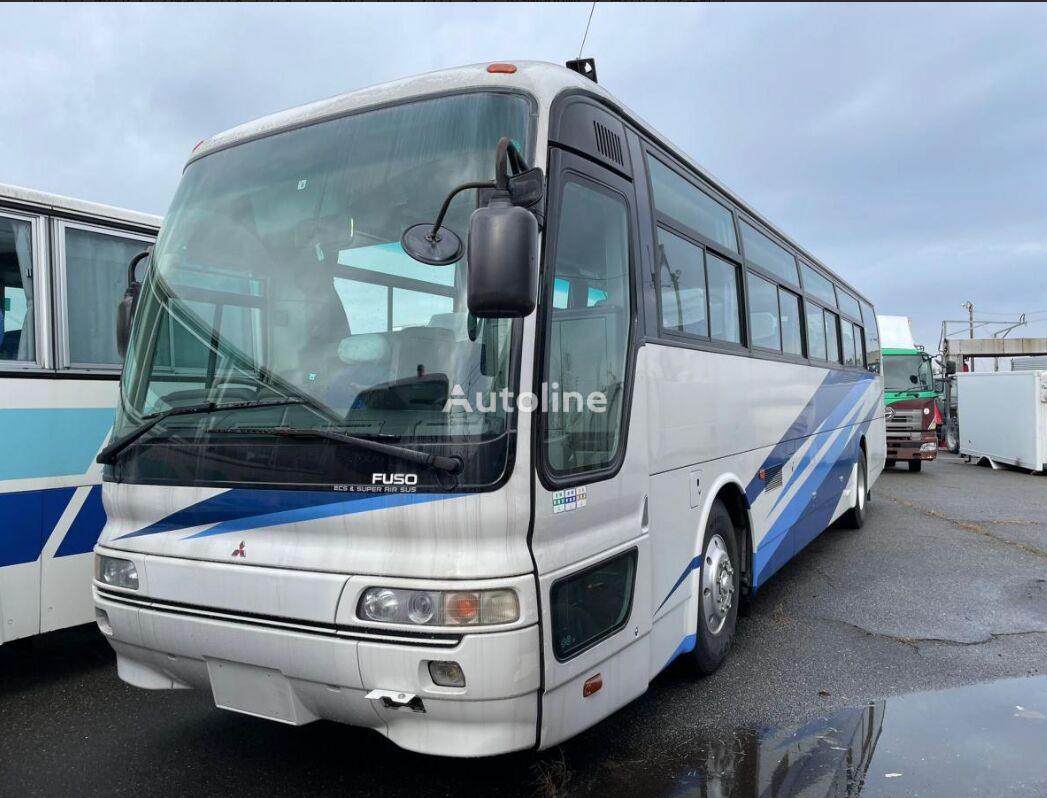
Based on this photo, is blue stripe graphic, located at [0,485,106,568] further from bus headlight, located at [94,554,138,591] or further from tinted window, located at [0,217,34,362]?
bus headlight, located at [94,554,138,591]

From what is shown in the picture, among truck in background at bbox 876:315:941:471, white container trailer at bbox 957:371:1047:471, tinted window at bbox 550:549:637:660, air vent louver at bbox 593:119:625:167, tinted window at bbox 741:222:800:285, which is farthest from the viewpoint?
white container trailer at bbox 957:371:1047:471

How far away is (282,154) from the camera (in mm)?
3510

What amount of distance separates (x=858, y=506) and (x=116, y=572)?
904 centimetres

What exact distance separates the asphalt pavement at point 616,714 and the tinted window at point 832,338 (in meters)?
2.35

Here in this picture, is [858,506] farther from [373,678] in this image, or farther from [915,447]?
[915,447]

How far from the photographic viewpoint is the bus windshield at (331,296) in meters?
2.86

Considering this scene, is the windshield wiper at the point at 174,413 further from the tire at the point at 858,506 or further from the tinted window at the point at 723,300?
the tire at the point at 858,506

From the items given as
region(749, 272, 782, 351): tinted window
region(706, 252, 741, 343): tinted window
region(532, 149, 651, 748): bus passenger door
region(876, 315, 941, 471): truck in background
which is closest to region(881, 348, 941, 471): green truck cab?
region(876, 315, 941, 471): truck in background

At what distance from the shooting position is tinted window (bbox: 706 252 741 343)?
4.88 m

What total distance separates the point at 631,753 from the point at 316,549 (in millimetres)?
1922

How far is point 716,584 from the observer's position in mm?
4684

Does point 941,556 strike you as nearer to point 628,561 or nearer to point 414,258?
point 628,561

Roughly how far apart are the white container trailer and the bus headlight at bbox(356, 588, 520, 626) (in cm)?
1912

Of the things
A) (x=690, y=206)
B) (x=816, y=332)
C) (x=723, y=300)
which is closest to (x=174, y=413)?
(x=690, y=206)
